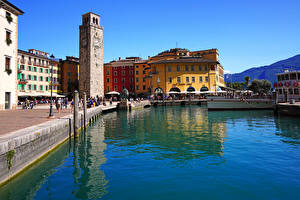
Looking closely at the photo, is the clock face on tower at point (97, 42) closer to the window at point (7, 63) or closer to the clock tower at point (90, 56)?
the clock tower at point (90, 56)

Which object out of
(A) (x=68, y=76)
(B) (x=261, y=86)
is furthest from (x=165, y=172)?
(B) (x=261, y=86)

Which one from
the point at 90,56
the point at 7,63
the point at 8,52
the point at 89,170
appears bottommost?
the point at 89,170

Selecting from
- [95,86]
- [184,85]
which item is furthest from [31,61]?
[184,85]

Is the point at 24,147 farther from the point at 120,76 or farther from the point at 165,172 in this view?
the point at 120,76

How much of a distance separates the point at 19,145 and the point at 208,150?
8556 millimetres

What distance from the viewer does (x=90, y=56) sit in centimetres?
6519

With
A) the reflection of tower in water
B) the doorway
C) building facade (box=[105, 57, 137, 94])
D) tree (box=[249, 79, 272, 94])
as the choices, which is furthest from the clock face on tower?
tree (box=[249, 79, 272, 94])

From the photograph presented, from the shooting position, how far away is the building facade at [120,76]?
262 feet

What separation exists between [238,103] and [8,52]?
3352 cm

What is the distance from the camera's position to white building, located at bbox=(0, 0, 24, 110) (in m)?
23.1

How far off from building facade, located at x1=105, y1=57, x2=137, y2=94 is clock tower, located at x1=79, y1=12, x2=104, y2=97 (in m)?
12.0

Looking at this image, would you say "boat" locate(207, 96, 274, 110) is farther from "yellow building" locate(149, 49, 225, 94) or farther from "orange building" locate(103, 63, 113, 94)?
"orange building" locate(103, 63, 113, 94)

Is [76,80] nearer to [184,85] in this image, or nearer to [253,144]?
[184,85]

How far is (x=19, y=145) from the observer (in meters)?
7.64
